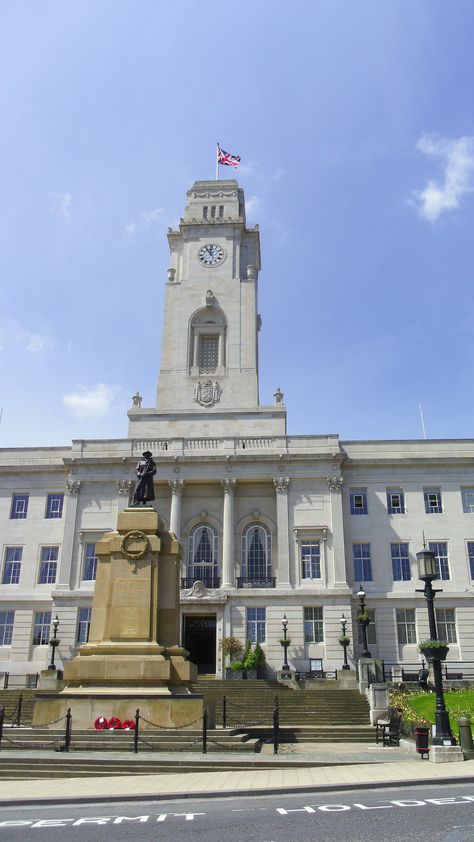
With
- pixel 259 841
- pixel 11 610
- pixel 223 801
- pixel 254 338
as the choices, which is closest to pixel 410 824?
pixel 259 841

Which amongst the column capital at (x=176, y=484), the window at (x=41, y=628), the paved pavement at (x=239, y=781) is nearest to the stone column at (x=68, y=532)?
the window at (x=41, y=628)

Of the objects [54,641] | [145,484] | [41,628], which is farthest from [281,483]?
[145,484]

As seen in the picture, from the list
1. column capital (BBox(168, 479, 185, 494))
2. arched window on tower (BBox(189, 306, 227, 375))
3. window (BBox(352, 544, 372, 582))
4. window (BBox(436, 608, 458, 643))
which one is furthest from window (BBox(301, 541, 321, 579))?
arched window on tower (BBox(189, 306, 227, 375))

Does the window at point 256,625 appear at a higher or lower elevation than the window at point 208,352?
lower

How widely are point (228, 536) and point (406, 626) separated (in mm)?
12283

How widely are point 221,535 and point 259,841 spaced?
3715 cm

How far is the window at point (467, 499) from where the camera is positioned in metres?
45.4

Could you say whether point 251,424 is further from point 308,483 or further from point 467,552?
point 467,552

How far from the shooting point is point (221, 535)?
45688 mm

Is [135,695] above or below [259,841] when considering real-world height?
above

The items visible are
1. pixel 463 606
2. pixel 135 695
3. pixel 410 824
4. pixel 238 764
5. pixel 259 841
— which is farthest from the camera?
pixel 463 606

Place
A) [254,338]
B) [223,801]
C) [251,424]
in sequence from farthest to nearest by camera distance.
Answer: [254,338] → [251,424] → [223,801]

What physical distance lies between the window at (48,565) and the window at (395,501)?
22173mm

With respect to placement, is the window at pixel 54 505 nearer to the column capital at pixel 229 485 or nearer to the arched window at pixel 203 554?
the arched window at pixel 203 554
